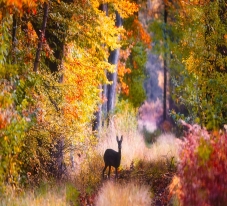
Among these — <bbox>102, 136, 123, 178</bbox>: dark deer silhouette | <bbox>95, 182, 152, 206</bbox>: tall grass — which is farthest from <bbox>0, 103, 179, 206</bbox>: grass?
<bbox>102, 136, 123, 178</bbox>: dark deer silhouette

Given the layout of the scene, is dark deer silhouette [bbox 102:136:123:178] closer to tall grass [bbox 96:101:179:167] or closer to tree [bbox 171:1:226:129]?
tall grass [bbox 96:101:179:167]

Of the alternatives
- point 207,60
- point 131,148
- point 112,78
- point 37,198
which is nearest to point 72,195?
point 37,198

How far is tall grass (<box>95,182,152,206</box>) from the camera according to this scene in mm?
10565

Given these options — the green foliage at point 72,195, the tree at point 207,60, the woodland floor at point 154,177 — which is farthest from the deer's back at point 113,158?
the tree at point 207,60

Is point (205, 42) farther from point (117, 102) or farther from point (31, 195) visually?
point (117, 102)

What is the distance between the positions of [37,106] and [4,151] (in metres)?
2.50

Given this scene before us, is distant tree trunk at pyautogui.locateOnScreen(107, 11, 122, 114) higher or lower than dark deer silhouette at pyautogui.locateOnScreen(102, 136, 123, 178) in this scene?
higher

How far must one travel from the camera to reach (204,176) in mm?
8484

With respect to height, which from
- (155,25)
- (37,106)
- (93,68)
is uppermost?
(155,25)

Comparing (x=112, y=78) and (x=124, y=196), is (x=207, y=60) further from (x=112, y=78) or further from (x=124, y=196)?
(x=112, y=78)

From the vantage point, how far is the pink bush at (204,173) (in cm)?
838

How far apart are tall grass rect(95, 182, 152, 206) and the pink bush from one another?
1929 millimetres

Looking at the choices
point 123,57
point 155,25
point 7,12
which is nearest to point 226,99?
point 7,12

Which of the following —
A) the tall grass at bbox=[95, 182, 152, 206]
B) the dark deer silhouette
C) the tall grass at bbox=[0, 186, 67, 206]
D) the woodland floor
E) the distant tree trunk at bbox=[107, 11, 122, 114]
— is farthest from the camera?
the distant tree trunk at bbox=[107, 11, 122, 114]
